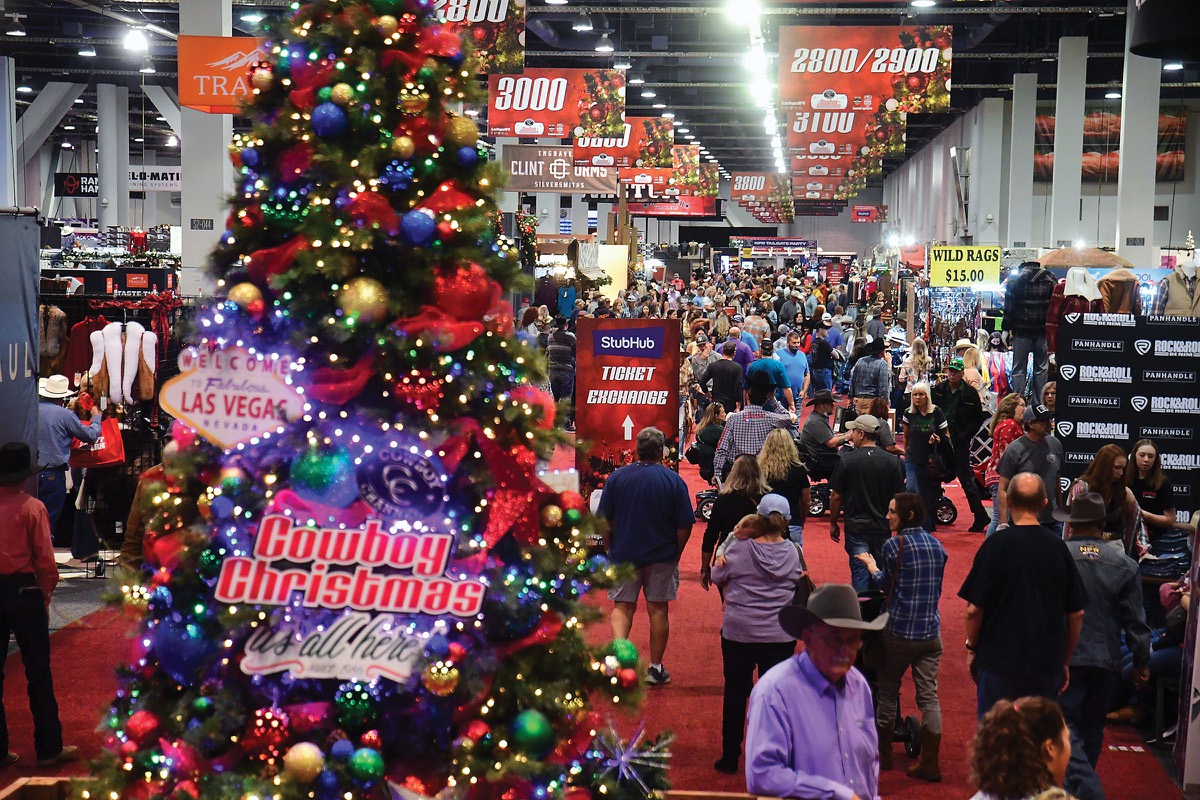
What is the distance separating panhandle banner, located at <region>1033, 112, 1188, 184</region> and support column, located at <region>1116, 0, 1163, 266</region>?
1247cm

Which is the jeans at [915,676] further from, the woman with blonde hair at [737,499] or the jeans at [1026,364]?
the jeans at [1026,364]

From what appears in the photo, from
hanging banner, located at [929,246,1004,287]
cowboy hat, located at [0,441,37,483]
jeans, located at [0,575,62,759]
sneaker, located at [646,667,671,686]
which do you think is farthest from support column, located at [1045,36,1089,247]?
jeans, located at [0,575,62,759]

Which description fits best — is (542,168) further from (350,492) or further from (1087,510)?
(350,492)

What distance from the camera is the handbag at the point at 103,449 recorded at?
33.4 feet

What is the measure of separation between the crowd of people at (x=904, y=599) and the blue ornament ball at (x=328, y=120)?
81.1 inches

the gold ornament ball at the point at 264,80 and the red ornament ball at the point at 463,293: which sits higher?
the gold ornament ball at the point at 264,80

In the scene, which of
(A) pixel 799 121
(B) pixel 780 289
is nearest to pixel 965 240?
(B) pixel 780 289

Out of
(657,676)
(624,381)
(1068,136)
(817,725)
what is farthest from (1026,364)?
(817,725)

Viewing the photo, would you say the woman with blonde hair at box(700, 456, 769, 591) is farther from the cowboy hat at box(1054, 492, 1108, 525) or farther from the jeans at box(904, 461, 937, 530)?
the jeans at box(904, 461, 937, 530)

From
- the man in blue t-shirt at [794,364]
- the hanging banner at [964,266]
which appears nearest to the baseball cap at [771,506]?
the man in blue t-shirt at [794,364]

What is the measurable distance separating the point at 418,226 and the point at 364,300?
276 mm

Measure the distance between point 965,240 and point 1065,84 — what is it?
37.8ft

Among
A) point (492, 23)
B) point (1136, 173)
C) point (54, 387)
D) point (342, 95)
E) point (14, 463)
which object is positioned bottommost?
point (14, 463)

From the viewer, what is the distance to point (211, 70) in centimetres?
1235
